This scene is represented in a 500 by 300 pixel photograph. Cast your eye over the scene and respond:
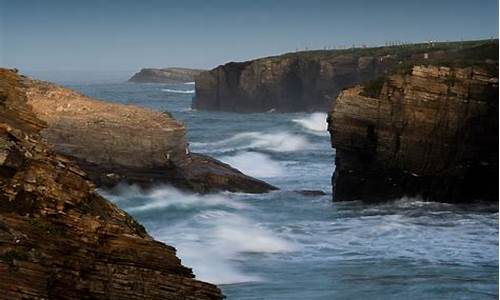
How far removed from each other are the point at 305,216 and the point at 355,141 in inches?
166

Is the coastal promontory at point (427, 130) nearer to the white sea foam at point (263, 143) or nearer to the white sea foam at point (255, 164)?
the white sea foam at point (255, 164)

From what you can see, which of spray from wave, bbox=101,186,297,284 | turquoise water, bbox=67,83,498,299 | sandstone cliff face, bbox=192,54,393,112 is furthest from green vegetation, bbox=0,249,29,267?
sandstone cliff face, bbox=192,54,393,112

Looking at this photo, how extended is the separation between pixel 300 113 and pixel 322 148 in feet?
163

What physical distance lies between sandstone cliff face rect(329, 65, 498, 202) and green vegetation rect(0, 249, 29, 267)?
20.2 m

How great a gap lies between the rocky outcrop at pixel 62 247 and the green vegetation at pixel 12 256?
0.04 ft

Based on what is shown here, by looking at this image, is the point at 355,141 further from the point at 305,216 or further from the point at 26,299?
the point at 26,299

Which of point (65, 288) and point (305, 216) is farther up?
point (65, 288)

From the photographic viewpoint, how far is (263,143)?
180ft

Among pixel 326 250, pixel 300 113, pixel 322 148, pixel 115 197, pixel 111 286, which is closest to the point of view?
pixel 111 286

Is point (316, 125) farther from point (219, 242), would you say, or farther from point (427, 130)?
point (219, 242)

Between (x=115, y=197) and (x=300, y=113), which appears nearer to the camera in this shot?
(x=115, y=197)

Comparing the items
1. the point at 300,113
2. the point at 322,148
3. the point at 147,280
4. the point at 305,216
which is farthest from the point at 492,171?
the point at 300,113

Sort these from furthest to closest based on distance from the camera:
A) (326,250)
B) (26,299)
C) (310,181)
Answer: (310,181), (326,250), (26,299)

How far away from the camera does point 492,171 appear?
26.8m
